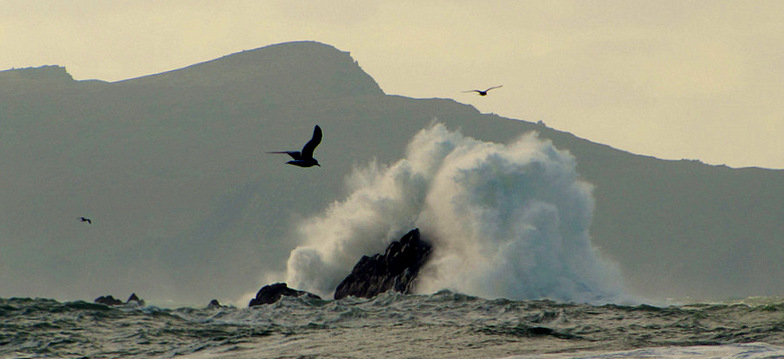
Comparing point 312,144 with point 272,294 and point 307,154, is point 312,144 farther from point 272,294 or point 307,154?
point 272,294

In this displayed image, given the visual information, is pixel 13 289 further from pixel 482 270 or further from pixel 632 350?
pixel 632 350

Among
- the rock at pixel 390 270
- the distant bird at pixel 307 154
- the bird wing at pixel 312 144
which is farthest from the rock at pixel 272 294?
the bird wing at pixel 312 144

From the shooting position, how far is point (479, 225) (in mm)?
56062

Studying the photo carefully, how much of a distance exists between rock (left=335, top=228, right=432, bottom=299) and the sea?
20451 millimetres

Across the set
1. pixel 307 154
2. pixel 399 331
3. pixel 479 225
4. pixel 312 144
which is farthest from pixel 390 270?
pixel 312 144

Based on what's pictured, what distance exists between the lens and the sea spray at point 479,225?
52.7m

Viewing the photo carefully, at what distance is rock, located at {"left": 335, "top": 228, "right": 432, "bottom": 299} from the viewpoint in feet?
171

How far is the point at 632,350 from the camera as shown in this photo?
20250 mm

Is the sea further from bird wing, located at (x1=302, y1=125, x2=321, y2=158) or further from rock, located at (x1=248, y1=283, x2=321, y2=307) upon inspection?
rock, located at (x1=248, y1=283, x2=321, y2=307)

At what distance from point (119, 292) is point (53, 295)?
1023 centimetres

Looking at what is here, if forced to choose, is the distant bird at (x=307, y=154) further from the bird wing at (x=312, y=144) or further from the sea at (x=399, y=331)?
the sea at (x=399, y=331)

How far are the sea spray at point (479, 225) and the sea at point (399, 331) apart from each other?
21176 millimetres

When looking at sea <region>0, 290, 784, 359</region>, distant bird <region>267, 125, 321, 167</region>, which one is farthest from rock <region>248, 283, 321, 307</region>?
distant bird <region>267, 125, 321, 167</region>

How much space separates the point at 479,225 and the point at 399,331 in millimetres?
31654
